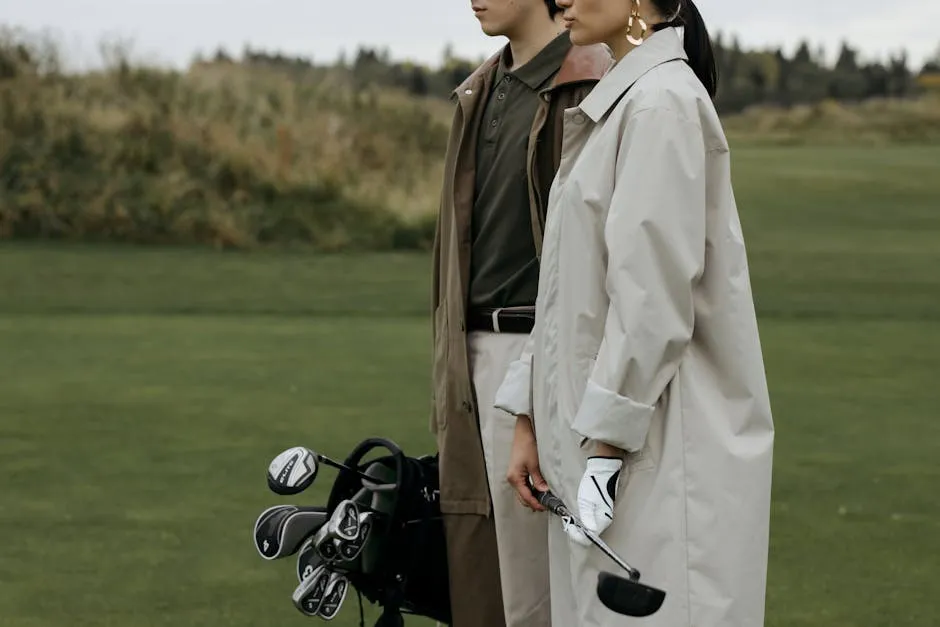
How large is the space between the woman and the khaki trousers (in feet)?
2.53

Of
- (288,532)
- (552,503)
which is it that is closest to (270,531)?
(288,532)

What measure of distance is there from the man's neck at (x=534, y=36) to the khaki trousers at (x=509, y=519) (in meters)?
0.65

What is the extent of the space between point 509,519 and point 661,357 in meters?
1.07

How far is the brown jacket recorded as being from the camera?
379 centimetres

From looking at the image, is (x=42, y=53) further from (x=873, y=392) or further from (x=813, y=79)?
(x=813, y=79)

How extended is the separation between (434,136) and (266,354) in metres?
14.1

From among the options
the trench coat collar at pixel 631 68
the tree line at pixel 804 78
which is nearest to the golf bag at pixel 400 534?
Result: the trench coat collar at pixel 631 68

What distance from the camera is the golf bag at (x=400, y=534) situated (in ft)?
12.5

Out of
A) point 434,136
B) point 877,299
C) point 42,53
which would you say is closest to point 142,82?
point 42,53

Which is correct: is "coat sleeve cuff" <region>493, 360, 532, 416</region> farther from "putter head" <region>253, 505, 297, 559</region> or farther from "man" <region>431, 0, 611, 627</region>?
"putter head" <region>253, 505, 297, 559</region>

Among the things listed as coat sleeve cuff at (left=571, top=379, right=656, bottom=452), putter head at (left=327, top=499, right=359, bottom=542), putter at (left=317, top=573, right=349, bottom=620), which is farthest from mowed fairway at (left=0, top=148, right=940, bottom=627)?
coat sleeve cuff at (left=571, top=379, right=656, bottom=452)

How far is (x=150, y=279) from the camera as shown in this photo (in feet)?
48.4

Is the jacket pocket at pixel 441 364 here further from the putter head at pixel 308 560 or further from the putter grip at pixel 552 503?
the putter grip at pixel 552 503

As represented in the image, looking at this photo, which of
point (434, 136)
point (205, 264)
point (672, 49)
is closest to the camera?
point (672, 49)
